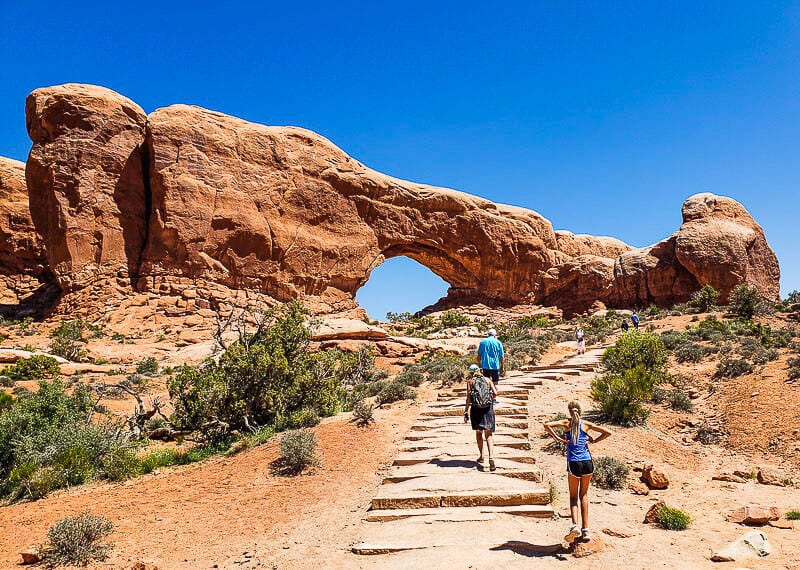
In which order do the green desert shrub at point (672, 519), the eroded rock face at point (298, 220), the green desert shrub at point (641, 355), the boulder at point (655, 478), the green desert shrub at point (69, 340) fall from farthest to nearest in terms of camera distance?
Answer: the eroded rock face at point (298, 220) < the green desert shrub at point (69, 340) < the green desert shrub at point (641, 355) < the boulder at point (655, 478) < the green desert shrub at point (672, 519)

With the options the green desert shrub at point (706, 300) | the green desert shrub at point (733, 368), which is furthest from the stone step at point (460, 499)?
the green desert shrub at point (706, 300)

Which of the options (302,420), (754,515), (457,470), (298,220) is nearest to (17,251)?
(298,220)

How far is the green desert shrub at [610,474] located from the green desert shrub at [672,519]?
136 cm

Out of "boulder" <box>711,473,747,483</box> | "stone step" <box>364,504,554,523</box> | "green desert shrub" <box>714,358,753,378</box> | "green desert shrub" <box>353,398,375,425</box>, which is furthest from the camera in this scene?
"green desert shrub" <box>714,358,753,378</box>

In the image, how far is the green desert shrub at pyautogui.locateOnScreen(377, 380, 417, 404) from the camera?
43.8 feet

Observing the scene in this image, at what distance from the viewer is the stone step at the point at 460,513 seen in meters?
5.98

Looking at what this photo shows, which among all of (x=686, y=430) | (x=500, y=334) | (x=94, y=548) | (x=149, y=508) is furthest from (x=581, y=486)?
(x=500, y=334)

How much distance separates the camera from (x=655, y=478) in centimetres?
740

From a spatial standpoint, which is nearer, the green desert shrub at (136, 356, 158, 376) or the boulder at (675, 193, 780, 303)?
the green desert shrub at (136, 356, 158, 376)

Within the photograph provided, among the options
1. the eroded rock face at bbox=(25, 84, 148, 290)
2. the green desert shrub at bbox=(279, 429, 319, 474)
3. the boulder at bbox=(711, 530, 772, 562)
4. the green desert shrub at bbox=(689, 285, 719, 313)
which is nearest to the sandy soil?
the boulder at bbox=(711, 530, 772, 562)

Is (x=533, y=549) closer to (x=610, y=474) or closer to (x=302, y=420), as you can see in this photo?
(x=610, y=474)

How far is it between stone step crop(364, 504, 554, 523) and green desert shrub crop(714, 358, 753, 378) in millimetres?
10239

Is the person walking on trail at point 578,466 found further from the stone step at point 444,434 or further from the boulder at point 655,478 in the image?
the stone step at point 444,434

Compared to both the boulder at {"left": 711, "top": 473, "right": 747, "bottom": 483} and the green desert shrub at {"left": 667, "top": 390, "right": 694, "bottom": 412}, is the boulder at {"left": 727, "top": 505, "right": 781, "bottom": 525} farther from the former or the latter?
the green desert shrub at {"left": 667, "top": 390, "right": 694, "bottom": 412}
